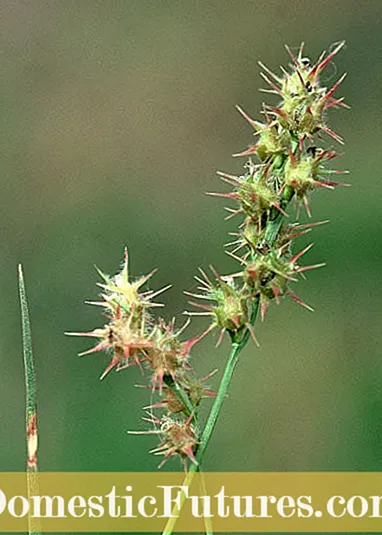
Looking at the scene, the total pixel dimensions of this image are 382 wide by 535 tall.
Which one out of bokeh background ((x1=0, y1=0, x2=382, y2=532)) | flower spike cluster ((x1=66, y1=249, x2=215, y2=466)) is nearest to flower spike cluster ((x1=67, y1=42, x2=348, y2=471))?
flower spike cluster ((x1=66, y1=249, x2=215, y2=466))

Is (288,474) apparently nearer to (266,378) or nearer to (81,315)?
(266,378)

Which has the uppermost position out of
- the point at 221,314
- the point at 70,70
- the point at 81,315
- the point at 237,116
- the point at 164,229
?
the point at 70,70

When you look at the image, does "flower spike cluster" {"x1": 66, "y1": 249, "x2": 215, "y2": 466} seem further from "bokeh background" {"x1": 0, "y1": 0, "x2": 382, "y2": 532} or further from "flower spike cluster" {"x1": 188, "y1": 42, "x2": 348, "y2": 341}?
"bokeh background" {"x1": 0, "y1": 0, "x2": 382, "y2": 532}

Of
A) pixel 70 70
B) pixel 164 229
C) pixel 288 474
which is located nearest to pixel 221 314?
pixel 288 474

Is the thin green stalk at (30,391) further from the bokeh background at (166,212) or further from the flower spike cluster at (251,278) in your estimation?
the bokeh background at (166,212)

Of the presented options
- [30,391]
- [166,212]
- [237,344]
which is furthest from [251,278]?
[166,212]

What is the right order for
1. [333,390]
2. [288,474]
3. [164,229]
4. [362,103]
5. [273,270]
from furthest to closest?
[362,103], [164,229], [333,390], [288,474], [273,270]

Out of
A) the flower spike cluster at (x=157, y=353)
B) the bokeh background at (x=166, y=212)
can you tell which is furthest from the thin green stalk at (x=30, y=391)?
the bokeh background at (x=166, y=212)

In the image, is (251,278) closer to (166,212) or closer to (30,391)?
(30,391)

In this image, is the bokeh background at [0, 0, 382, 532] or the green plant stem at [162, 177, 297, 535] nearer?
the green plant stem at [162, 177, 297, 535]
